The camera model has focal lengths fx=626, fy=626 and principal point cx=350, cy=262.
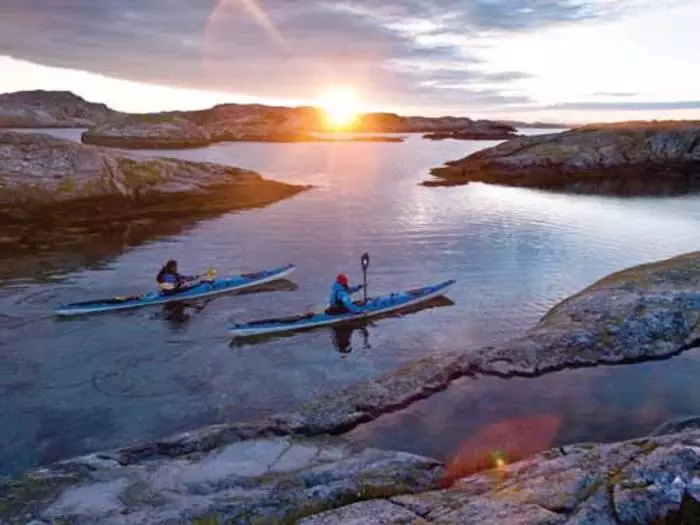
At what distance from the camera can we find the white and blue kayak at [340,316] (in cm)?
2452

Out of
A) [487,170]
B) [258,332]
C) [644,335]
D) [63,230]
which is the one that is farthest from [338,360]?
[487,170]

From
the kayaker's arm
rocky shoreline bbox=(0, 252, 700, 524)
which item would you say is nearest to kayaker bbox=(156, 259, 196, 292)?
the kayaker's arm

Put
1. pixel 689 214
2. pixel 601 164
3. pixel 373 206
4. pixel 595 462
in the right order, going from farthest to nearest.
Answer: pixel 601 164
pixel 373 206
pixel 689 214
pixel 595 462

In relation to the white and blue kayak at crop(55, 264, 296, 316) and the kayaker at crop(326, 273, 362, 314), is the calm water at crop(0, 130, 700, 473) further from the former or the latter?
the kayaker at crop(326, 273, 362, 314)

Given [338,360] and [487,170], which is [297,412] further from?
[487,170]

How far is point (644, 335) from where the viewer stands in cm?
2139

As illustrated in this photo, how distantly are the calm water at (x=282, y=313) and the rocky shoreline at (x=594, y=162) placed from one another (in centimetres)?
2412

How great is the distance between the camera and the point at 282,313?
27.9 meters

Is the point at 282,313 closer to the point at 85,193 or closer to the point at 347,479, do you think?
A: the point at 347,479

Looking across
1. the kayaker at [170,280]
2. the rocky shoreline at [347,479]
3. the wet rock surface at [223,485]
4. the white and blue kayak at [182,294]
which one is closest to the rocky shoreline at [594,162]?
the white and blue kayak at [182,294]

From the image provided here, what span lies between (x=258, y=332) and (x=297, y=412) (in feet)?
26.6

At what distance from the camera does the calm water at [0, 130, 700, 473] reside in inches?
721

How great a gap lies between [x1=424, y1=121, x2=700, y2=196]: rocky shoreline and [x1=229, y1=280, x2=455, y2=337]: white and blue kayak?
171 feet

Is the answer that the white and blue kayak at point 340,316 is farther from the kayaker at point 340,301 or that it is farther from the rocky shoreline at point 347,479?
the rocky shoreline at point 347,479
